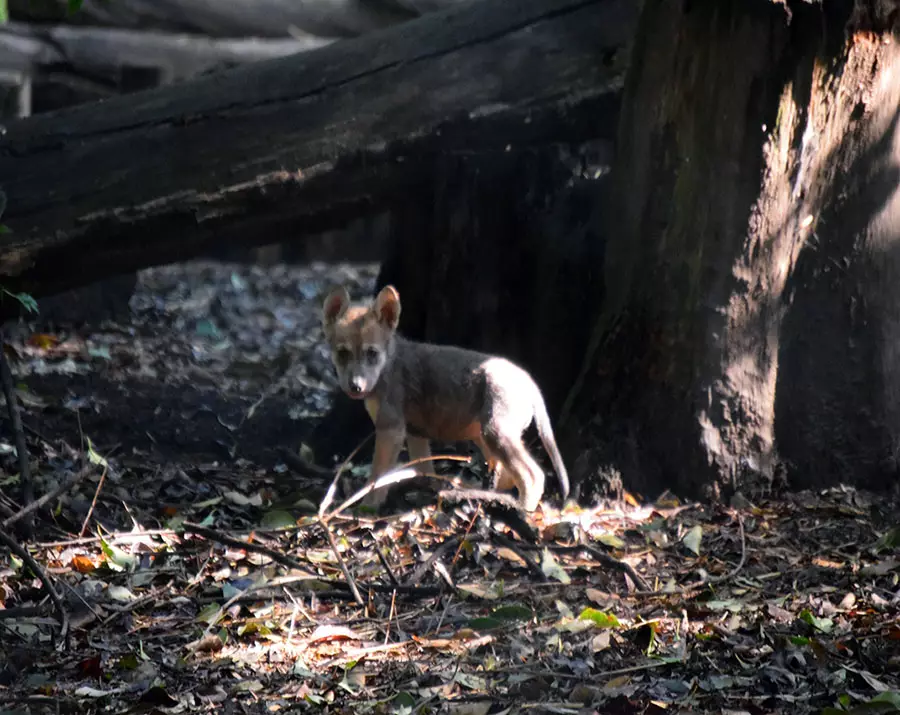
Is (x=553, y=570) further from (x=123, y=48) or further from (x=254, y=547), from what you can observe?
(x=123, y=48)

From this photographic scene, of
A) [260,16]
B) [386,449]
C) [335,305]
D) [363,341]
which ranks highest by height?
[260,16]

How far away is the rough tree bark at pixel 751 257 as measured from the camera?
522cm

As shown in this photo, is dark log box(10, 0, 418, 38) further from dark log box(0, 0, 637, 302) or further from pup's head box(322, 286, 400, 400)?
pup's head box(322, 286, 400, 400)

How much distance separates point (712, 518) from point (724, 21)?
7.30 ft

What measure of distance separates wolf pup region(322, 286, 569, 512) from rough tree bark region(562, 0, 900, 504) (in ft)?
1.26

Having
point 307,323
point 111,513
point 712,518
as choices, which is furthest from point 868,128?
point 307,323

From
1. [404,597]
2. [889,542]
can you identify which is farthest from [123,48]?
[889,542]

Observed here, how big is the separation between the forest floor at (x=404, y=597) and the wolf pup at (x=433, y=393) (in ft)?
1.01

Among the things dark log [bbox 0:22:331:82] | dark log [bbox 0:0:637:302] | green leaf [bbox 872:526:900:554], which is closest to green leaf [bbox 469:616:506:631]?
green leaf [bbox 872:526:900:554]

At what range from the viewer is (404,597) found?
15.0 feet

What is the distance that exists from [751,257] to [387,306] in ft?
5.67

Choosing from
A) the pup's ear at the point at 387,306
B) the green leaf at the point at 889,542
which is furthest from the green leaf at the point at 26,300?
the green leaf at the point at 889,542

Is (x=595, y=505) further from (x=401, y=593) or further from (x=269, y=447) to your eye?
(x=269, y=447)

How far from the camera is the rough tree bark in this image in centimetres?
522
